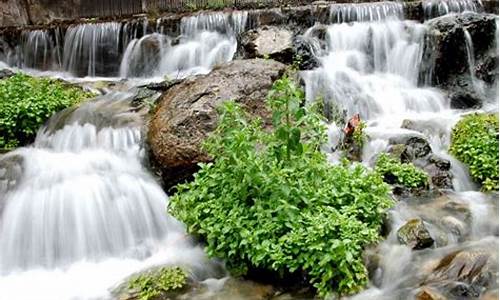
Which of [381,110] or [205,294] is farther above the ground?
[381,110]

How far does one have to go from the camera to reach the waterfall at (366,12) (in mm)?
11203

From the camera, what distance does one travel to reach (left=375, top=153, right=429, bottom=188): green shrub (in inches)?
247

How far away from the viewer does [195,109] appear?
6.36m

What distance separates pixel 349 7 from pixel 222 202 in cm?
769

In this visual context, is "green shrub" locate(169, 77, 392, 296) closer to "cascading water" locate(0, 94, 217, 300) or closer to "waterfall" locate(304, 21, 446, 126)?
"cascading water" locate(0, 94, 217, 300)

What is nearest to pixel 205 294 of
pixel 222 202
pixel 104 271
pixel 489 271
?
pixel 222 202

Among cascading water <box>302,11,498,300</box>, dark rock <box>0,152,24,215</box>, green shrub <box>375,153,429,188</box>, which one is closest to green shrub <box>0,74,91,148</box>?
dark rock <box>0,152,24,215</box>

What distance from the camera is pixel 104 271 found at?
212 inches

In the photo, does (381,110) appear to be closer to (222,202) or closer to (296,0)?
(222,202)

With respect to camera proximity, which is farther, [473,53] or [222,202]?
[473,53]

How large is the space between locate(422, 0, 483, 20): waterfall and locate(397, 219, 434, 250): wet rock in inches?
287

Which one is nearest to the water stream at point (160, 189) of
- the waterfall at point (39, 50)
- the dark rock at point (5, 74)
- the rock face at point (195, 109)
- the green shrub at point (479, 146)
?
the green shrub at point (479, 146)

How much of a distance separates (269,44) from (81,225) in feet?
16.8

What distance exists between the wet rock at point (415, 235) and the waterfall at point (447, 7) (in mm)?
7286
